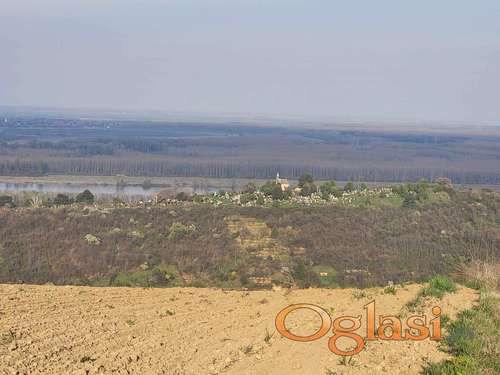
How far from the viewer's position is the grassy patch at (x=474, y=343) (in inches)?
294

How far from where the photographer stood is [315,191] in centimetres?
2783

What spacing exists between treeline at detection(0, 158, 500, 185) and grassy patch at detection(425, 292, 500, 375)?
6062 centimetres

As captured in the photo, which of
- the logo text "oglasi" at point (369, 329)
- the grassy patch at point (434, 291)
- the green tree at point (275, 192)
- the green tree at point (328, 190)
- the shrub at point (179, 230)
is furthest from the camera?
the green tree at point (328, 190)

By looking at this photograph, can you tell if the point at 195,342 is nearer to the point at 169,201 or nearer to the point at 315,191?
the point at 169,201

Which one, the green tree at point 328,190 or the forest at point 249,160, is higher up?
the green tree at point 328,190

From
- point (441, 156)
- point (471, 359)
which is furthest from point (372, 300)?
point (441, 156)

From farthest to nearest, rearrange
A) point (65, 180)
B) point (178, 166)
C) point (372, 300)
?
point (178, 166), point (65, 180), point (372, 300)

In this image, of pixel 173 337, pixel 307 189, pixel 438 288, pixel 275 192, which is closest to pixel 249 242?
pixel 275 192

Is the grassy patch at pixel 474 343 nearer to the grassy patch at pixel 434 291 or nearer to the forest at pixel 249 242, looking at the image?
the grassy patch at pixel 434 291

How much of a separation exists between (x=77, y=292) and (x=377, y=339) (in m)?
5.70

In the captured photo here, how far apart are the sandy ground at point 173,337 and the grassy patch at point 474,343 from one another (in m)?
0.27

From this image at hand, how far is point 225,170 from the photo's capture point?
78.3 m

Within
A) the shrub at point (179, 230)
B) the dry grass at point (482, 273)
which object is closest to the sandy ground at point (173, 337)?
the dry grass at point (482, 273)

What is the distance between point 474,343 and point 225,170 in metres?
70.4
